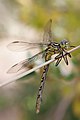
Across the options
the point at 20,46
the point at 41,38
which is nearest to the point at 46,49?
the point at 20,46

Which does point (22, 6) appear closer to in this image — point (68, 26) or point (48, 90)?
point (68, 26)

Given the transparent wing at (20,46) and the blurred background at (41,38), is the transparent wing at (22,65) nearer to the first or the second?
the transparent wing at (20,46)

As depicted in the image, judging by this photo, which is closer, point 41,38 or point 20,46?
point 20,46

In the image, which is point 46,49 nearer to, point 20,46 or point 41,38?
point 20,46

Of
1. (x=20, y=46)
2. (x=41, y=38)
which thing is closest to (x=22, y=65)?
(x=20, y=46)

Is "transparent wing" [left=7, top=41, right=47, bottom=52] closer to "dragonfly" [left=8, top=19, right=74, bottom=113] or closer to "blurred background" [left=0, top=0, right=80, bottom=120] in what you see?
"dragonfly" [left=8, top=19, right=74, bottom=113]

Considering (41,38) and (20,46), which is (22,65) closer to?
(20,46)

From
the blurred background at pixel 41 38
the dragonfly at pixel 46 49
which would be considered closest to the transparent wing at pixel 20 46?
the dragonfly at pixel 46 49

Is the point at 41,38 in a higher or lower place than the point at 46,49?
lower

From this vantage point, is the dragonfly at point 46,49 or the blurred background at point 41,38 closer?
the dragonfly at point 46,49
